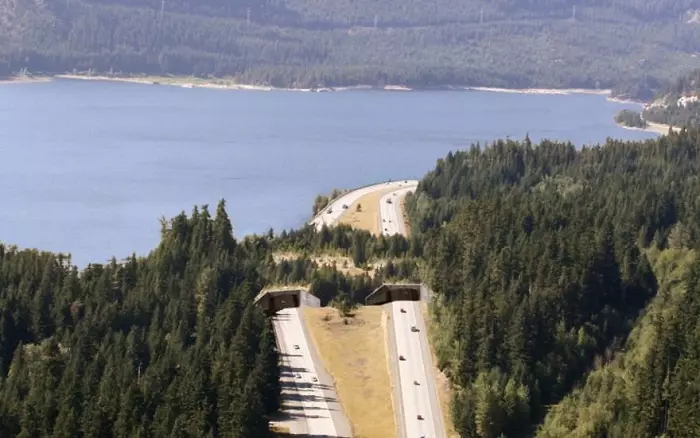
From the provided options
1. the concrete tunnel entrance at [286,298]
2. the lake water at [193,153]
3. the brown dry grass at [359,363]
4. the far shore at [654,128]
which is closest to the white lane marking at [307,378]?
the brown dry grass at [359,363]

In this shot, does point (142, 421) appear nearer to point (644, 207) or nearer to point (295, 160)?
point (644, 207)

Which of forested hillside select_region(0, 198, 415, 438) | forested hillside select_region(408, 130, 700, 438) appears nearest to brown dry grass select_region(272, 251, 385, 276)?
forested hillside select_region(0, 198, 415, 438)

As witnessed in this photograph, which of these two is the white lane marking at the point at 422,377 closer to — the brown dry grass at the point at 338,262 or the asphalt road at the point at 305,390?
the asphalt road at the point at 305,390

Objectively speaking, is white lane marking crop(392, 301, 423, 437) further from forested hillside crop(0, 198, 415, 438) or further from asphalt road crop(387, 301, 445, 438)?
forested hillside crop(0, 198, 415, 438)

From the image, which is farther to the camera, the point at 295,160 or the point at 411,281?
the point at 295,160

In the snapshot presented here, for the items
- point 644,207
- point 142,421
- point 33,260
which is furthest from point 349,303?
point 644,207
